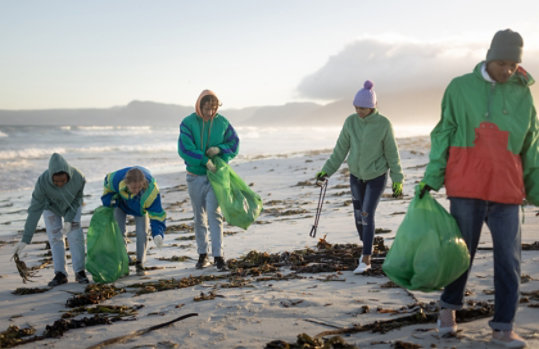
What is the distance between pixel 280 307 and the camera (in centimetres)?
389

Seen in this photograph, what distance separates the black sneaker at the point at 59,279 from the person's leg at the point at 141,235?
0.78 m

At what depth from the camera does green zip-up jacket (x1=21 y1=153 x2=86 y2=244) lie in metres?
5.11

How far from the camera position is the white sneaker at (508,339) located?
2.97m

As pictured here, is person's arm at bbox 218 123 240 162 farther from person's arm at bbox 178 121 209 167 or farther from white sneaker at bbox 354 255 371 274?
white sneaker at bbox 354 255 371 274

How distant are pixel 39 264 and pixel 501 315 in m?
5.57

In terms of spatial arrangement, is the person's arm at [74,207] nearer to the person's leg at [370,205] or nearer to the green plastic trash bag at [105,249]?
the green plastic trash bag at [105,249]

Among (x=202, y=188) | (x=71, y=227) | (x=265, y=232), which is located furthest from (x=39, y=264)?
(x=265, y=232)

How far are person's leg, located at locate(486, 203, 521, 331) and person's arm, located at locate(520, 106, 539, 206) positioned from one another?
0.16 m

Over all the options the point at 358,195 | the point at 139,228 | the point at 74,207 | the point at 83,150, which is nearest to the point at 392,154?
the point at 358,195

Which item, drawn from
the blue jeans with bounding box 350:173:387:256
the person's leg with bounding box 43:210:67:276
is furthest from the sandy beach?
the blue jeans with bounding box 350:173:387:256

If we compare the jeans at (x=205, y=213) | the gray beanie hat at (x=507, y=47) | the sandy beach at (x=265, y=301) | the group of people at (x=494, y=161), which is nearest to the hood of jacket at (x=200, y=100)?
the jeans at (x=205, y=213)

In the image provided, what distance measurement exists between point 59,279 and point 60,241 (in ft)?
1.29

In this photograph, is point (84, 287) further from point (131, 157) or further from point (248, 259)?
A: point (131, 157)

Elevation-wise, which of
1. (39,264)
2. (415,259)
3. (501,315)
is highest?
(415,259)
